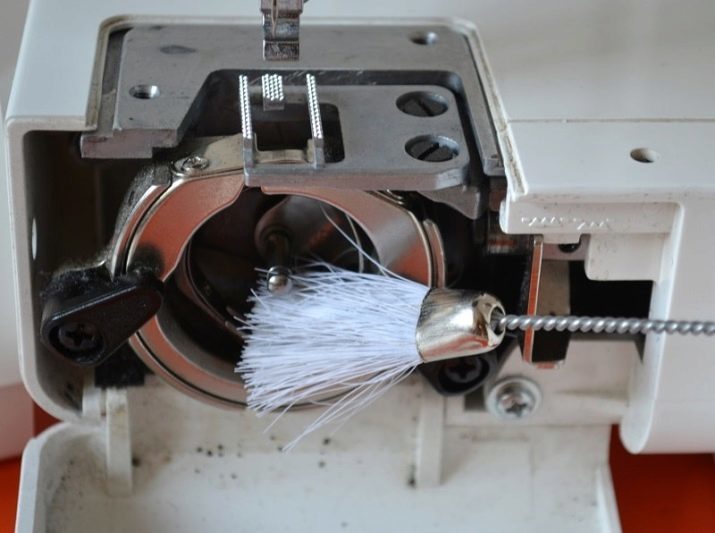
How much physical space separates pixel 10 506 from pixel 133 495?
159mm

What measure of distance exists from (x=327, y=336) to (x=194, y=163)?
22 centimetres

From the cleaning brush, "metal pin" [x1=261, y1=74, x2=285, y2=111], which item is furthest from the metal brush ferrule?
"metal pin" [x1=261, y1=74, x2=285, y2=111]

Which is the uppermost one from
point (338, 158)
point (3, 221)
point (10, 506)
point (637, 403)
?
point (338, 158)

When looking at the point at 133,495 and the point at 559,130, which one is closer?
the point at 559,130

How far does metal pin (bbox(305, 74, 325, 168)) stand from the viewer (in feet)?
3.25

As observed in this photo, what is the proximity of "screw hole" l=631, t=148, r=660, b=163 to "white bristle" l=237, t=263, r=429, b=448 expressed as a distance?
0.74 ft

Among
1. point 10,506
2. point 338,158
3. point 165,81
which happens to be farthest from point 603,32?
point 10,506

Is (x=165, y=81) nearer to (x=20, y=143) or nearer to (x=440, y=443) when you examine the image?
(x=20, y=143)

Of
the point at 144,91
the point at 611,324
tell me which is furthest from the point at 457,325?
the point at 144,91

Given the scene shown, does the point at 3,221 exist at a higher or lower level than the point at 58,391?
higher

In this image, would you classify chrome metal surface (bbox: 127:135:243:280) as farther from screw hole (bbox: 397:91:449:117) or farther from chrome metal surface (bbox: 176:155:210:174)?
screw hole (bbox: 397:91:449:117)

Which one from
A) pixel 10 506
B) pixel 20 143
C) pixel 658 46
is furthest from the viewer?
pixel 10 506

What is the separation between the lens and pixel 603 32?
1180 millimetres

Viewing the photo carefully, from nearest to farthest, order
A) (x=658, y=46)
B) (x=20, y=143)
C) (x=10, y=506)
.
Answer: (x=20, y=143) → (x=658, y=46) → (x=10, y=506)
